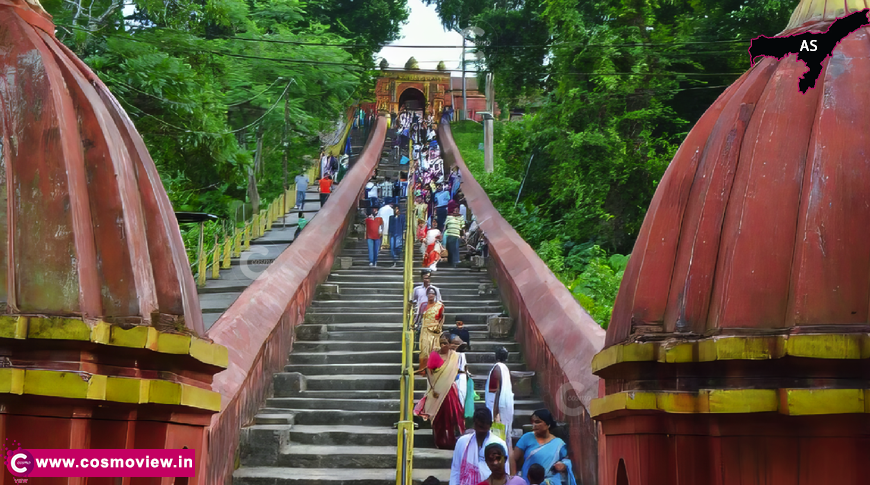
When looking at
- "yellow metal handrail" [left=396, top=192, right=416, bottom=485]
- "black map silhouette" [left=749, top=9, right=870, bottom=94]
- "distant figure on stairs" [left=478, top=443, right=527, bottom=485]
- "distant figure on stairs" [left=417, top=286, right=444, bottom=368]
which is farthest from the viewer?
"distant figure on stairs" [left=417, top=286, right=444, bottom=368]

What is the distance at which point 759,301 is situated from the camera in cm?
380

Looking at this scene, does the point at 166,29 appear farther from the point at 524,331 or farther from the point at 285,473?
the point at 285,473

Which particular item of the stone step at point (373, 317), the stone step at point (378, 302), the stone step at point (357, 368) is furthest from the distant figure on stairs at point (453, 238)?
the stone step at point (357, 368)

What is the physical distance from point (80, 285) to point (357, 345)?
841 cm

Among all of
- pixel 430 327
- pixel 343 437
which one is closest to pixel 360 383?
pixel 430 327

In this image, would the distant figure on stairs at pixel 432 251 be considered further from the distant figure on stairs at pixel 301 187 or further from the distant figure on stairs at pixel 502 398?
the distant figure on stairs at pixel 301 187

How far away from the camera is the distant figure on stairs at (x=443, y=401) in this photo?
9422mm

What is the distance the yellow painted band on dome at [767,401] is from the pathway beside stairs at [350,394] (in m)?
5.14

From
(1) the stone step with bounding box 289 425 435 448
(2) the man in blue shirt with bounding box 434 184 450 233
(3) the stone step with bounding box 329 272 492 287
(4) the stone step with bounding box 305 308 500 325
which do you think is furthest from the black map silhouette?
(2) the man in blue shirt with bounding box 434 184 450 233

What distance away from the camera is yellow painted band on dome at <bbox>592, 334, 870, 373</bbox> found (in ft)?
11.2

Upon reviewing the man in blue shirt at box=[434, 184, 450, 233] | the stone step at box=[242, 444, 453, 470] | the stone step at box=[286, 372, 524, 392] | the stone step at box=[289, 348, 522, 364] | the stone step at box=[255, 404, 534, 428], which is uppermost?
the man in blue shirt at box=[434, 184, 450, 233]

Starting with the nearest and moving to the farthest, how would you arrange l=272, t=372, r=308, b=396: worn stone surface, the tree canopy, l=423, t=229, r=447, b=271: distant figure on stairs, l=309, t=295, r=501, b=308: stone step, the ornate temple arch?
l=272, t=372, r=308, b=396: worn stone surface, l=309, t=295, r=501, b=308: stone step, the tree canopy, l=423, t=229, r=447, b=271: distant figure on stairs, the ornate temple arch

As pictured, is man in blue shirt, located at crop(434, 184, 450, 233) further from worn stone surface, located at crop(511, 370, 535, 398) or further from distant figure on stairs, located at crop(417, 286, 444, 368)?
worn stone surface, located at crop(511, 370, 535, 398)

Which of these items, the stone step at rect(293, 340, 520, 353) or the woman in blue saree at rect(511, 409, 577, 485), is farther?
the stone step at rect(293, 340, 520, 353)
